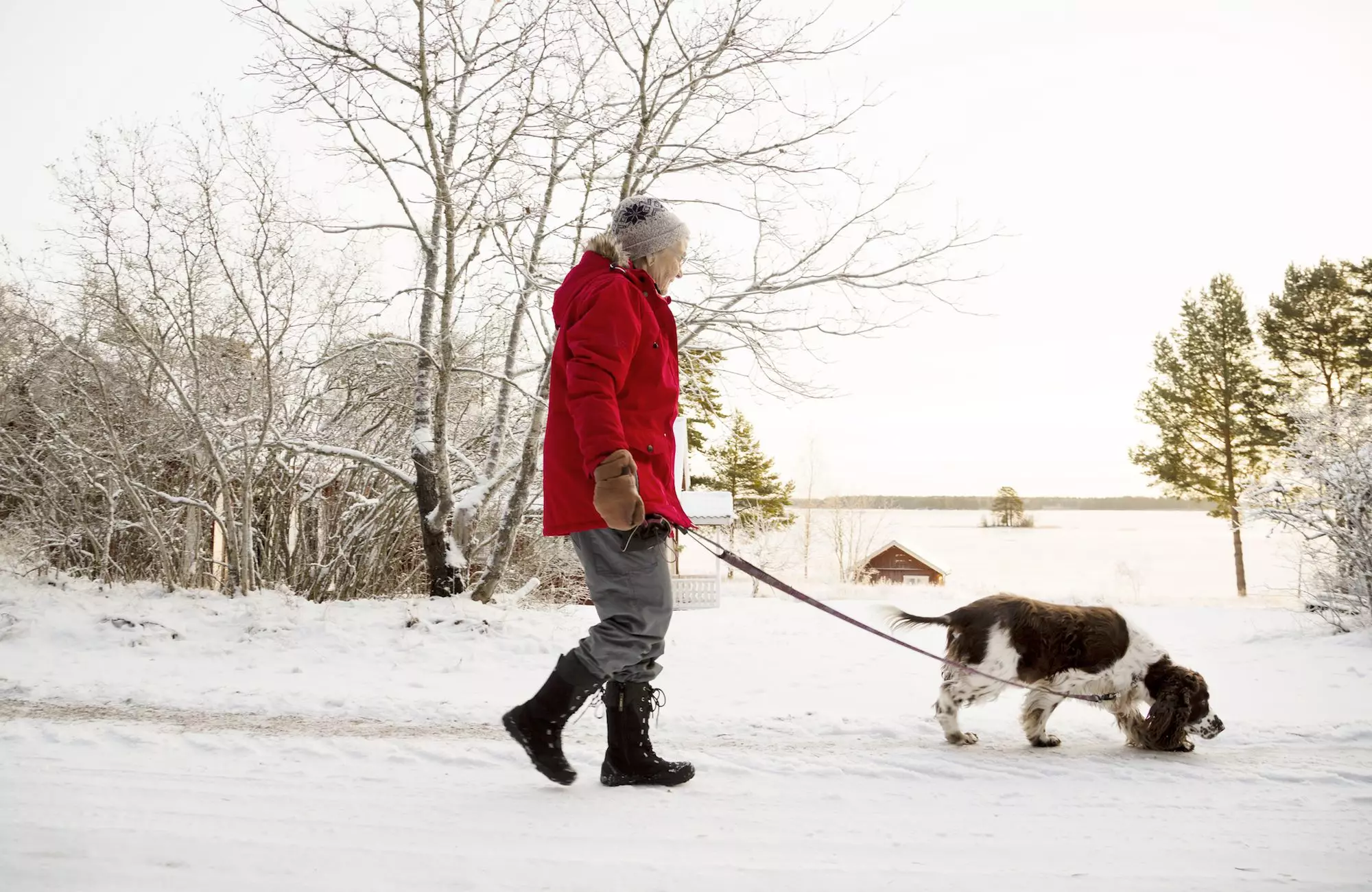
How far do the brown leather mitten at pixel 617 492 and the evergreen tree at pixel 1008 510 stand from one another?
55.8 m

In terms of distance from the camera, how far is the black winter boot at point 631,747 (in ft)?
8.87

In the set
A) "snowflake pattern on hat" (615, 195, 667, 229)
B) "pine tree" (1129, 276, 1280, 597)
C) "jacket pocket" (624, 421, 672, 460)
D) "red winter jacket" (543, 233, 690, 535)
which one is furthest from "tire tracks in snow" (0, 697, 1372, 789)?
"pine tree" (1129, 276, 1280, 597)

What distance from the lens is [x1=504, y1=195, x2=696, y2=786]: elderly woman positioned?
2594 mm

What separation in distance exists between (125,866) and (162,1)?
7945mm

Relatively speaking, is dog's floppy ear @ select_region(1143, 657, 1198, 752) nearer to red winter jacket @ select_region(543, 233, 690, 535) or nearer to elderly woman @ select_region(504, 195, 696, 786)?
elderly woman @ select_region(504, 195, 696, 786)

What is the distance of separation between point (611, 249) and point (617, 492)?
94cm

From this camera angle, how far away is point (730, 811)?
245cm

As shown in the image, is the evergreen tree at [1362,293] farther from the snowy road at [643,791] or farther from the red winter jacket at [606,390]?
the red winter jacket at [606,390]

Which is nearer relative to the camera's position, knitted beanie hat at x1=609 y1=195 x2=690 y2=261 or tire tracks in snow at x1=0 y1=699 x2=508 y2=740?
knitted beanie hat at x1=609 y1=195 x2=690 y2=261

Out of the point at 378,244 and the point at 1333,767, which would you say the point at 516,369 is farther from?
the point at 1333,767

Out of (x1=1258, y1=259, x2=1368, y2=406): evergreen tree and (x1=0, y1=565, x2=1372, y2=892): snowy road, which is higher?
(x1=1258, y1=259, x2=1368, y2=406): evergreen tree

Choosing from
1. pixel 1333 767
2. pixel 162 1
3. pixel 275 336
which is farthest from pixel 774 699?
pixel 162 1

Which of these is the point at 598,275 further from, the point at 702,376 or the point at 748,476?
the point at 748,476

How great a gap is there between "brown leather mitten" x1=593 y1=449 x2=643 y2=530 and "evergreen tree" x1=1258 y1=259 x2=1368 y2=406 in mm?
29917
